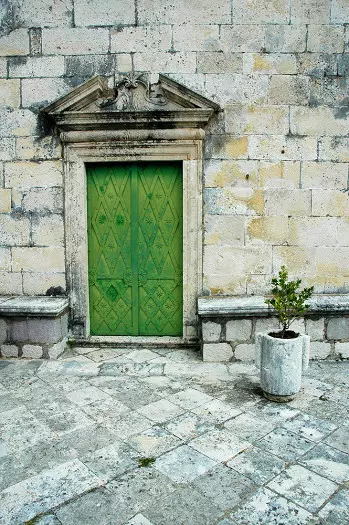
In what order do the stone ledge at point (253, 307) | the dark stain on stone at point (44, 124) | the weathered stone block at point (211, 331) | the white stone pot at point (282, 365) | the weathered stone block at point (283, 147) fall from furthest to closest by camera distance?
the dark stain on stone at point (44, 124)
the weathered stone block at point (283, 147)
the weathered stone block at point (211, 331)
the stone ledge at point (253, 307)
the white stone pot at point (282, 365)

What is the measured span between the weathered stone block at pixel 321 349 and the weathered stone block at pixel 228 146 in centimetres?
225

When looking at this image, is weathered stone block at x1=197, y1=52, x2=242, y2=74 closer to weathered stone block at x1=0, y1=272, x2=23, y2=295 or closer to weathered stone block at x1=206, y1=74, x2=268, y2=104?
weathered stone block at x1=206, y1=74, x2=268, y2=104

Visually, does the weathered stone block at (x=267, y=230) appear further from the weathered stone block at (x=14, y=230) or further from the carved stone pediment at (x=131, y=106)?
the weathered stone block at (x=14, y=230)

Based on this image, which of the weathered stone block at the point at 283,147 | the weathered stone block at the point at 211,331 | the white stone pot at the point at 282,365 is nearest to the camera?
the white stone pot at the point at 282,365

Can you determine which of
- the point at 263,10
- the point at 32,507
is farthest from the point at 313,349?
the point at 263,10

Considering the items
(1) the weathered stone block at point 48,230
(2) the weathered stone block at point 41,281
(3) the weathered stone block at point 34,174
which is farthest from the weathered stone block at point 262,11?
(2) the weathered stone block at point 41,281

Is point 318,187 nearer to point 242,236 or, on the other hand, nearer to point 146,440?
point 242,236

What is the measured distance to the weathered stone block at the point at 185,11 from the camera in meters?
4.57

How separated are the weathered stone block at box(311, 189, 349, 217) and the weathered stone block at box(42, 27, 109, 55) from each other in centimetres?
290

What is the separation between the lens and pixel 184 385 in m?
4.01

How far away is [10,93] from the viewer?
15.7 ft

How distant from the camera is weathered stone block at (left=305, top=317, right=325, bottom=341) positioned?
463 centimetres

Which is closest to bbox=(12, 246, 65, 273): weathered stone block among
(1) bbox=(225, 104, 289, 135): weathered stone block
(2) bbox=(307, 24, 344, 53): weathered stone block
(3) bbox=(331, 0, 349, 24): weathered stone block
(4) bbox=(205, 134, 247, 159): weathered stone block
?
(4) bbox=(205, 134, 247, 159): weathered stone block

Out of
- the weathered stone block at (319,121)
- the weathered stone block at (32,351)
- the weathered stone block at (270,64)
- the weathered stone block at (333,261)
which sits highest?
the weathered stone block at (270,64)
